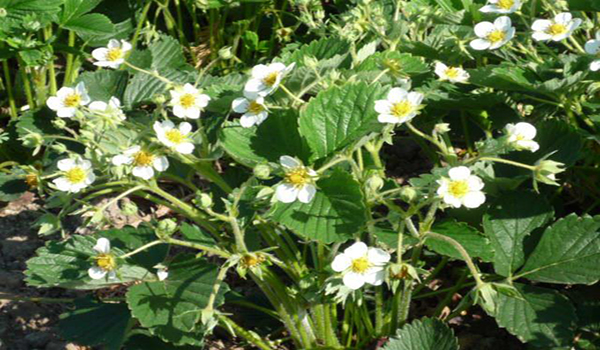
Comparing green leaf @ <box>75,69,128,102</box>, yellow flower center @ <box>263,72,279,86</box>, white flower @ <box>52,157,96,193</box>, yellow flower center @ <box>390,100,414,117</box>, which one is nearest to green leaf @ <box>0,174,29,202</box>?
green leaf @ <box>75,69,128,102</box>

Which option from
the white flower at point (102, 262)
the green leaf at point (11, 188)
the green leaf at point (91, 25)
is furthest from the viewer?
the green leaf at point (91, 25)

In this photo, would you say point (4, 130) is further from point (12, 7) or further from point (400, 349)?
point (400, 349)

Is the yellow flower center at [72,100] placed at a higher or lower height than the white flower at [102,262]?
higher

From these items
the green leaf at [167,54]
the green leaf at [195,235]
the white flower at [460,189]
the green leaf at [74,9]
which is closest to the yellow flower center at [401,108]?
the white flower at [460,189]

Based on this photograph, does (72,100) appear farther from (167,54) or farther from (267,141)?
(167,54)

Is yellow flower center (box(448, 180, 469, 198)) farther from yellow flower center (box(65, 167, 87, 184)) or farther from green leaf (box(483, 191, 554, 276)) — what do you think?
yellow flower center (box(65, 167, 87, 184))

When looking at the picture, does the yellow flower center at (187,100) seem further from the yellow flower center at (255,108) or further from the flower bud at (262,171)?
the flower bud at (262,171)

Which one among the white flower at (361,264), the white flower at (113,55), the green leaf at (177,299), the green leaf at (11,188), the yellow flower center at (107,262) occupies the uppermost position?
the white flower at (113,55)

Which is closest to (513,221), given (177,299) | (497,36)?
(497,36)
